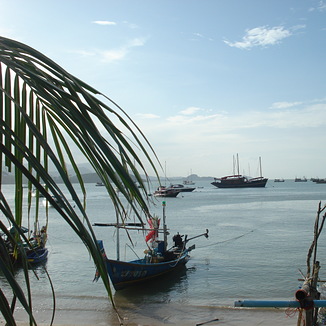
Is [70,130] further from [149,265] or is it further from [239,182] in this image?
[239,182]

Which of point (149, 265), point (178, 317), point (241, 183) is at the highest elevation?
point (241, 183)

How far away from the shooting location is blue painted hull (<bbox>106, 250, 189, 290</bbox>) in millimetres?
16844

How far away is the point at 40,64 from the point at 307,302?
4989mm

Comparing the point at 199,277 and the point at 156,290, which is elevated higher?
the point at 156,290

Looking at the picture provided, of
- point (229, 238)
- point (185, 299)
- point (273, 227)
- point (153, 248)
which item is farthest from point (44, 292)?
point (273, 227)

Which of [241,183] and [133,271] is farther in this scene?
[241,183]

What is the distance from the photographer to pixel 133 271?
17.3m

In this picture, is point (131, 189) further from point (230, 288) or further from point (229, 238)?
point (229, 238)

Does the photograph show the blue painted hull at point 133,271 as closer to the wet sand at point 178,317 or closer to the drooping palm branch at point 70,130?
the wet sand at point 178,317

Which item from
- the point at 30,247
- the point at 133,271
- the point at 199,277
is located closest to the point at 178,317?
the point at 133,271

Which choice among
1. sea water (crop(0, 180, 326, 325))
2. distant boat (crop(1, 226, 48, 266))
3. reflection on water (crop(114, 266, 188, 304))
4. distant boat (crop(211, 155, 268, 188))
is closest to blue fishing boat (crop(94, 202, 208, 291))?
reflection on water (crop(114, 266, 188, 304))

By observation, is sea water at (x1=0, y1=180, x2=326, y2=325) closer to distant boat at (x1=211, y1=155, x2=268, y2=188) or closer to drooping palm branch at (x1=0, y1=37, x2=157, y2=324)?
drooping palm branch at (x1=0, y1=37, x2=157, y2=324)

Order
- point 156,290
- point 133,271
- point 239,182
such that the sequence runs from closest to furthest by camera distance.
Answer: point 133,271 → point 156,290 → point 239,182

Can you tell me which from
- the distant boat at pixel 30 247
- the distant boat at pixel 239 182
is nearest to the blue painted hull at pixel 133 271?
the distant boat at pixel 30 247
